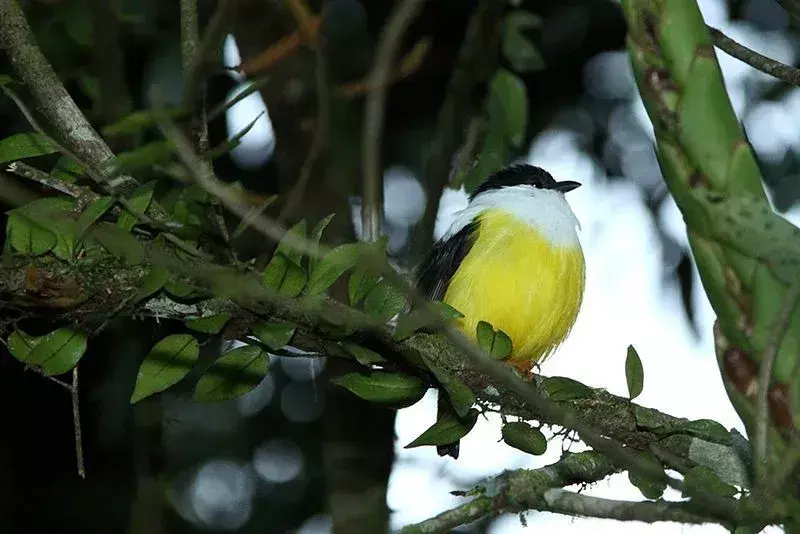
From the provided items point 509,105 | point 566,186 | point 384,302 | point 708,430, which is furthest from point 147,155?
point 566,186

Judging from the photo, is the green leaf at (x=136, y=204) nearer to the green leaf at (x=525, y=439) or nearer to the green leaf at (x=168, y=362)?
the green leaf at (x=168, y=362)

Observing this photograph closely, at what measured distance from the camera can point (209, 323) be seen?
2.50m

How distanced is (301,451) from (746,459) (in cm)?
326

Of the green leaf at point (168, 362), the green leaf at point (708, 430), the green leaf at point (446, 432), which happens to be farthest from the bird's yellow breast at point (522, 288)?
the green leaf at point (168, 362)

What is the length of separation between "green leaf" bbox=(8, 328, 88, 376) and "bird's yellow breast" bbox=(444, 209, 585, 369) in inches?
70.7

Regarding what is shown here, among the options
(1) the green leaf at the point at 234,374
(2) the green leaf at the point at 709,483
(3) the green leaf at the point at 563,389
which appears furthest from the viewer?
(3) the green leaf at the point at 563,389

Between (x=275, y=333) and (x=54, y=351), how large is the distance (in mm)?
513

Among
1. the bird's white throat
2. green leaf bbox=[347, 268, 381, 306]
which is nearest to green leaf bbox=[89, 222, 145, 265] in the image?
green leaf bbox=[347, 268, 381, 306]

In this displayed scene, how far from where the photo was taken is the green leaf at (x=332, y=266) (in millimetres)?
2355

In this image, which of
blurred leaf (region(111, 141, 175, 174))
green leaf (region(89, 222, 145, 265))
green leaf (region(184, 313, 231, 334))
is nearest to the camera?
blurred leaf (region(111, 141, 175, 174))

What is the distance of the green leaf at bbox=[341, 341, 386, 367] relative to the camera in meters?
2.54

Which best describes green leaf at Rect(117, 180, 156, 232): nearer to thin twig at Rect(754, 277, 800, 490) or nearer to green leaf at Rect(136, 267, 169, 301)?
green leaf at Rect(136, 267, 169, 301)

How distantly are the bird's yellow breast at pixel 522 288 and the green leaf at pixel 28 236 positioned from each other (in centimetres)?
192

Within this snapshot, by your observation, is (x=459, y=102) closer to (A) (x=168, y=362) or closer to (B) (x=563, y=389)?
(B) (x=563, y=389)
